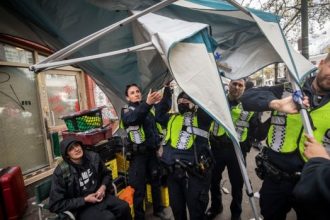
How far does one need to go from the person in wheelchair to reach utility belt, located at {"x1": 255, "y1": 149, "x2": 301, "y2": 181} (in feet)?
6.14

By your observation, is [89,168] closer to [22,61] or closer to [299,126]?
[299,126]

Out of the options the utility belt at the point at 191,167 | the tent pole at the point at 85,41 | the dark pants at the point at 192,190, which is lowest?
the dark pants at the point at 192,190

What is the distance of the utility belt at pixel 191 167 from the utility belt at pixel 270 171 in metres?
0.57

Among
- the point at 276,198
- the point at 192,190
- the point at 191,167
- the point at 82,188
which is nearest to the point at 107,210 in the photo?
the point at 82,188

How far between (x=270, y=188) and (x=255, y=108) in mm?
841

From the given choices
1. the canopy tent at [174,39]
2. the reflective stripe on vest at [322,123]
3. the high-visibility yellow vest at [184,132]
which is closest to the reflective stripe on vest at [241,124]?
the canopy tent at [174,39]

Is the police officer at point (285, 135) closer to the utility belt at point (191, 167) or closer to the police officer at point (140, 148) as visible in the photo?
the utility belt at point (191, 167)

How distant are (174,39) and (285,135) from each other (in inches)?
55.6

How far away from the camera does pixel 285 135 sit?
2.07m

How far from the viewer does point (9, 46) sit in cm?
477

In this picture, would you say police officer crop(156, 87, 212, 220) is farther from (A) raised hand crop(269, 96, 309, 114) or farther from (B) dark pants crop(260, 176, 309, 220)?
(A) raised hand crop(269, 96, 309, 114)

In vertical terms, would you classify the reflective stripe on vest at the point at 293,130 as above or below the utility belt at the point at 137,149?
above

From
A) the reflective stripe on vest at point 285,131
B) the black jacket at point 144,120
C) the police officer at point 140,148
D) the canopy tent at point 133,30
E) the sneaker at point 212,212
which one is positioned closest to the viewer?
the reflective stripe on vest at point 285,131

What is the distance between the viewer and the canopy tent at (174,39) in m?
1.65
